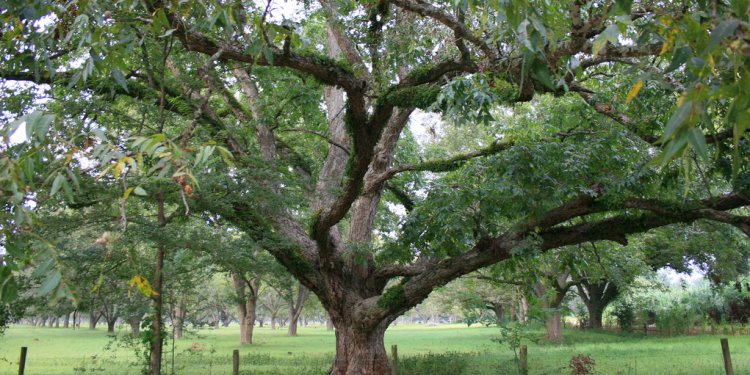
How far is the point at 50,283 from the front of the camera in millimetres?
1652

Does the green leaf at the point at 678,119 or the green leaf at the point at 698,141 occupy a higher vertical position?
the green leaf at the point at 678,119

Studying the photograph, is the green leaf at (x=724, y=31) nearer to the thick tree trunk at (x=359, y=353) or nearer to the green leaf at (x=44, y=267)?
the green leaf at (x=44, y=267)

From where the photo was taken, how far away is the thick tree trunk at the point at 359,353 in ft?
32.0

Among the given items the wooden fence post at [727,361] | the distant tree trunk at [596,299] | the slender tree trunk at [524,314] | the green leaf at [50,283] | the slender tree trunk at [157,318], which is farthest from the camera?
the distant tree trunk at [596,299]

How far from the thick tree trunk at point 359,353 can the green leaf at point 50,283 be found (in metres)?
8.34

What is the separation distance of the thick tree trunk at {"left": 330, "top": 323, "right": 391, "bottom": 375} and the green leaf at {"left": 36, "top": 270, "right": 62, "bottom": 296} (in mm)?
8340

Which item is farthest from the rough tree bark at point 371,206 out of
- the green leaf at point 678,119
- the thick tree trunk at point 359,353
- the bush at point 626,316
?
the bush at point 626,316

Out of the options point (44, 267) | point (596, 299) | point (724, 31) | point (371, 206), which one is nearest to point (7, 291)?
point (44, 267)

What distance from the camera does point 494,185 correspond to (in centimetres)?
771

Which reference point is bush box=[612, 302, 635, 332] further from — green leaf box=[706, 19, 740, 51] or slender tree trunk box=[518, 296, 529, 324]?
green leaf box=[706, 19, 740, 51]

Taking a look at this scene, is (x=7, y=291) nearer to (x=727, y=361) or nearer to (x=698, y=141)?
(x=698, y=141)

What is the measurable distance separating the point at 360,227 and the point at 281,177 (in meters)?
2.93

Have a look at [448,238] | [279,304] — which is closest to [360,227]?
[448,238]

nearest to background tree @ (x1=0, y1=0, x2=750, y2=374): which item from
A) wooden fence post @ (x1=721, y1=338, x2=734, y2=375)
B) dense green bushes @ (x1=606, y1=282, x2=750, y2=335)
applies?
wooden fence post @ (x1=721, y1=338, x2=734, y2=375)
